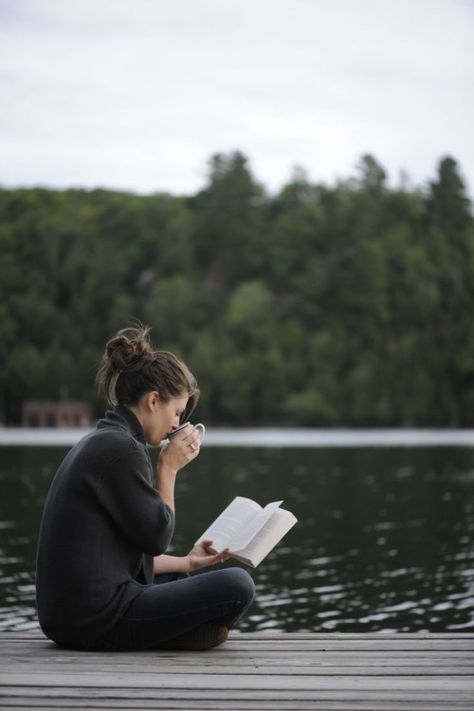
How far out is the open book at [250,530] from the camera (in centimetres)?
470

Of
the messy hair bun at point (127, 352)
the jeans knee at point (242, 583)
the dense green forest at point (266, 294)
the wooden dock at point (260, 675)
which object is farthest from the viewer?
the dense green forest at point (266, 294)

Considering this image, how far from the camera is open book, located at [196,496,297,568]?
470cm

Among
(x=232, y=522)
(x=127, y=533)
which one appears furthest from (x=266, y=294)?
(x=127, y=533)

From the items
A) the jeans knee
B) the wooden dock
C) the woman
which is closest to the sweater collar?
the woman

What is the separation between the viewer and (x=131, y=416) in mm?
4574

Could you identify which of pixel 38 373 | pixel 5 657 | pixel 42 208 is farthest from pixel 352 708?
pixel 42 208

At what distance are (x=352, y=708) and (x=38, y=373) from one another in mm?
107052

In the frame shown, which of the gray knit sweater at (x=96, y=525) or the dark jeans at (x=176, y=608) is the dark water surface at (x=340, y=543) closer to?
the dark jeans at (x=176, y=608)

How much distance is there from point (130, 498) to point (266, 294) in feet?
357

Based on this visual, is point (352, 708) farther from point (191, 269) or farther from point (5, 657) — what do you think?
point (191, 269)

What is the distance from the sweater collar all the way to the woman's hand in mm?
118

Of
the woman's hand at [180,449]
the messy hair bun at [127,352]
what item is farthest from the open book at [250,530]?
the messy hair bun at [127,352]

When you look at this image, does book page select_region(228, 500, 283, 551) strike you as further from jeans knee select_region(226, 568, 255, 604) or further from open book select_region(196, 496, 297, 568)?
jeans knee select_region(226, 568, 255, 604)

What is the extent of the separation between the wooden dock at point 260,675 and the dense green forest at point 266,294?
93.7m
